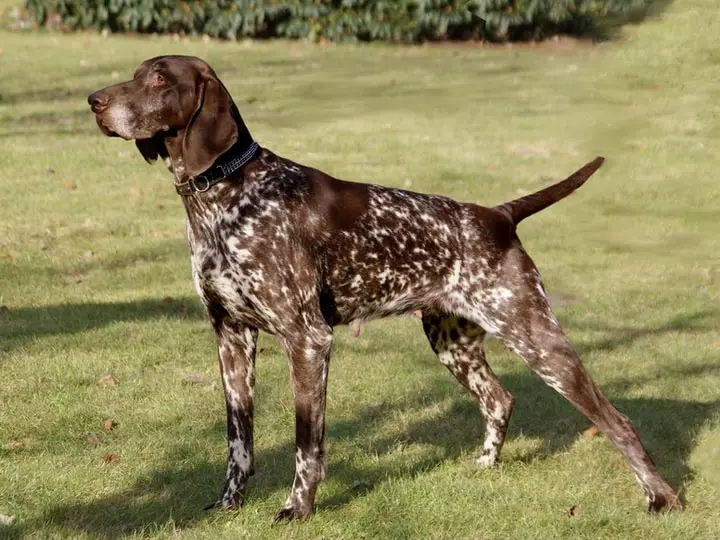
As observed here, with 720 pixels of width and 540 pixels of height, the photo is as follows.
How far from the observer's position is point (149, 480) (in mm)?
6156

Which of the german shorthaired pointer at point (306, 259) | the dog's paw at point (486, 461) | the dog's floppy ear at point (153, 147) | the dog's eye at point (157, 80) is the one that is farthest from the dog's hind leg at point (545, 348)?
the dog's eye at point (157, 80)

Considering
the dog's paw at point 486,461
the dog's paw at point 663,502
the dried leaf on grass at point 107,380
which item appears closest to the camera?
the dog's paw at point 663,502

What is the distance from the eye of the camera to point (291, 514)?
561 centimetres

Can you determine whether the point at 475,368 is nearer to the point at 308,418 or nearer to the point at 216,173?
the point at 308,418

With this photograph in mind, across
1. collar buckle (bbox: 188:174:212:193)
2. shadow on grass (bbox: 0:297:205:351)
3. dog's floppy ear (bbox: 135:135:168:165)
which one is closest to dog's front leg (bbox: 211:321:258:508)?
collar buckle (bbox: 188:174:212:193)

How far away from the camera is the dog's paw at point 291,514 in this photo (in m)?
5.59

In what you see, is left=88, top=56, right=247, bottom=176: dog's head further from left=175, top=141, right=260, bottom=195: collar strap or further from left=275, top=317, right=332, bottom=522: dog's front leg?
left=275, top=317, right=332, bottom=522: dog's front leg

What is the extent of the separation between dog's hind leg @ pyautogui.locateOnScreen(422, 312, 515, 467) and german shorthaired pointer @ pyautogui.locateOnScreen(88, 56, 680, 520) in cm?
22

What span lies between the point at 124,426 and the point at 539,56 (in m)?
16.0

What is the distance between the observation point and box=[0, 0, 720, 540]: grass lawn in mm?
5945

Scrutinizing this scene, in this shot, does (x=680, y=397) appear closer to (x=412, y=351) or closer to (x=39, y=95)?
(x=412, y=351)

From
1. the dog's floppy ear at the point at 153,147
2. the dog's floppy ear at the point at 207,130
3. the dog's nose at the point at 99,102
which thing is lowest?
the dog's floppy ear at the point at 153,147

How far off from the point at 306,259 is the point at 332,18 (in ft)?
60.1

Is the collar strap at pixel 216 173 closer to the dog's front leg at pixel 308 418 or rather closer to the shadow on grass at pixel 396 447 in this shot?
the dog's front leg at pixel 308 418
